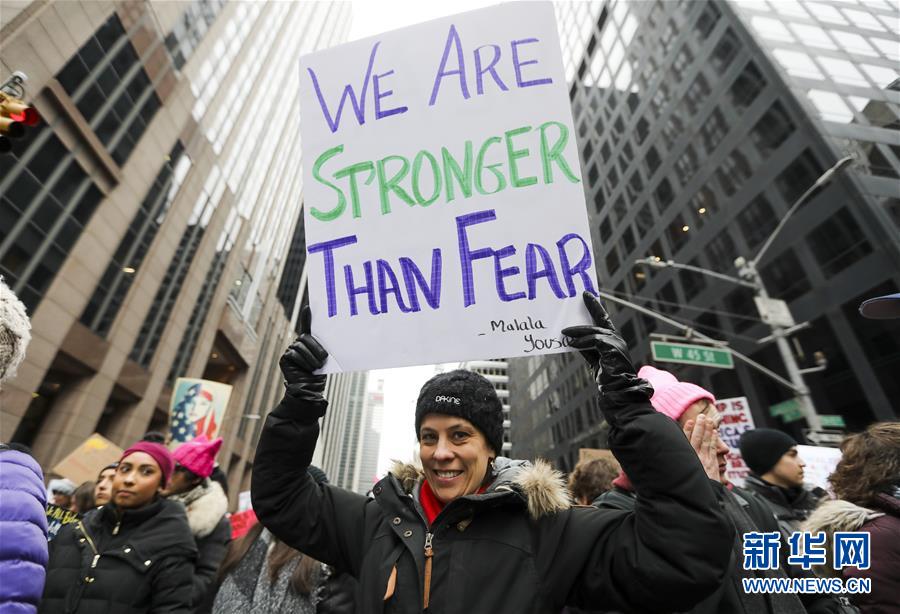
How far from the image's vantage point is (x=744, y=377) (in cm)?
2250

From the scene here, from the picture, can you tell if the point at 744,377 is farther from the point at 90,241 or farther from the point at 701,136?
the point at 90,241

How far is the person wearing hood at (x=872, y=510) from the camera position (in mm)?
2018

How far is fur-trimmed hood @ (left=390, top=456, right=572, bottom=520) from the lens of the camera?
1501 millimetres

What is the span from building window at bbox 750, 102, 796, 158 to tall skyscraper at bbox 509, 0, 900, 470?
0.08 meters

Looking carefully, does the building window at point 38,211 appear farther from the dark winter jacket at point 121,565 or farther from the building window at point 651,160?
the building window at point 651,160

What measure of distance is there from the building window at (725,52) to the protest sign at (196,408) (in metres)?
30.2

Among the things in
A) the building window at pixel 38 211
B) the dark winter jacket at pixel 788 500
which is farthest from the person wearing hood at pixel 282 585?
the building window at pixel 38 211

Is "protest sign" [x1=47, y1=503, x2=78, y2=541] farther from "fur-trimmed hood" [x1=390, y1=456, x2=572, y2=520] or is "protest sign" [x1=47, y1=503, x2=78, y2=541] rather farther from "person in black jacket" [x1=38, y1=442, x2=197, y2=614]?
"fur-trimmed hood" [x1=390, y1=456, x2=572, y2=520]

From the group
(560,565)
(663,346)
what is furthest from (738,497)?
(663,346)

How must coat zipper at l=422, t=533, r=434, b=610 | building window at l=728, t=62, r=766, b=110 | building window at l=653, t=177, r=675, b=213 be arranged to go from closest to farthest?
coat zipper at l=422, t=533, r=434, b=610, building window at l=728, t=62, r=766, b=110, building window at l=653, t=177, r=675, b=213

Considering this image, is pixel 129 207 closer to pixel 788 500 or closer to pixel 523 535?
pixel 523 535

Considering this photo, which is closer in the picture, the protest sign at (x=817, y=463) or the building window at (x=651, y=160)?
the protest sign at (x=817, y=463)

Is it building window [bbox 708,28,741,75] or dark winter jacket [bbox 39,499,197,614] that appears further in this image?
building window [bbox 708,28,741,75]

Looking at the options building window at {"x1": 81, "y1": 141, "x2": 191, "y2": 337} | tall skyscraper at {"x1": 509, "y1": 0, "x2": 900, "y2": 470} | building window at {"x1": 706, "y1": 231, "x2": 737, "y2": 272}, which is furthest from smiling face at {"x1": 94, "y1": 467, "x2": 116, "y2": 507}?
building window at {"x1": 706, "y1": 231, "x2": 737, "y2": 272}
